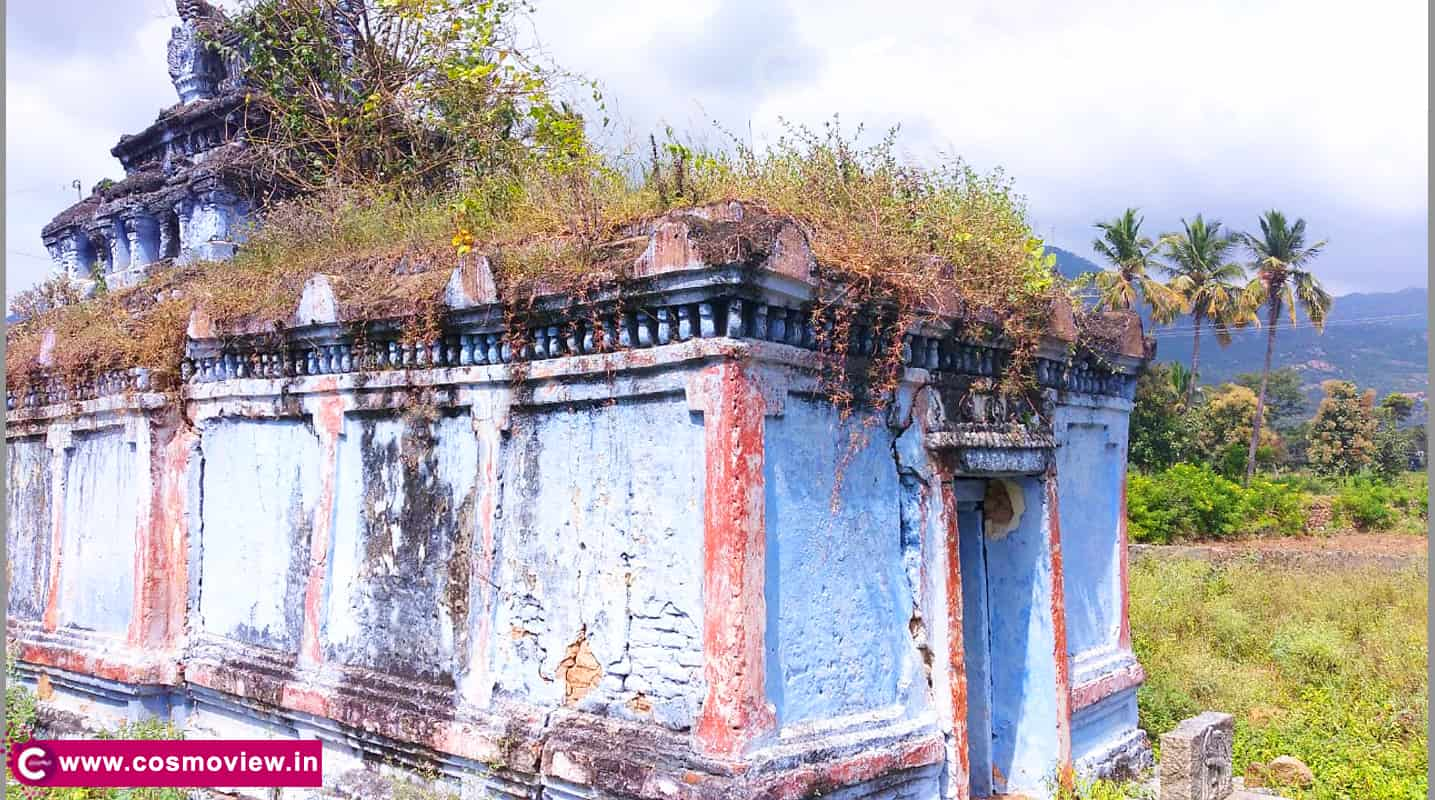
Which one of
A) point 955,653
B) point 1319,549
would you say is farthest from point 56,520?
point 1319,549

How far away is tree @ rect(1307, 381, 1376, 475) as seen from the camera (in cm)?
3569

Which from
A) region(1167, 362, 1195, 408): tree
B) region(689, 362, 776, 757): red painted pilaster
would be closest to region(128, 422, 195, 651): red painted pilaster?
region(689, 362, 776, 757): red painted pilaster

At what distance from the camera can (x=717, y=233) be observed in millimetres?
4418

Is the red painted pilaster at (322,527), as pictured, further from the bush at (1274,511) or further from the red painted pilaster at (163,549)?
the bush at (1274,511)

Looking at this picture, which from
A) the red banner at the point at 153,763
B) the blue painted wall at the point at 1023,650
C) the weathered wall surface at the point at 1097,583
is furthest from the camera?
the weathered wall surface at the point at 1097,583

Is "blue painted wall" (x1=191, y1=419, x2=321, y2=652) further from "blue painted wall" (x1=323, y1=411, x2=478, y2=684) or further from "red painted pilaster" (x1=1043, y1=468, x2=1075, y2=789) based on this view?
"red painted pilaster" (x1=1043, y1=468, x2=1075, y2=789)

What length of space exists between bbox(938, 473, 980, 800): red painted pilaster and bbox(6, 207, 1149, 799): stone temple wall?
16mm

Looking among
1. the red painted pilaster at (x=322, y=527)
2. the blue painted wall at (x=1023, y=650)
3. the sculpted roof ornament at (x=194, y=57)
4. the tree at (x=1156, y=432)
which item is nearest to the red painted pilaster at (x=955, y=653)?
the blue painted wall at (x=1023, y=650)

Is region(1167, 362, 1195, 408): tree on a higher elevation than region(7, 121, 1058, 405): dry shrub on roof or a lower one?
higher

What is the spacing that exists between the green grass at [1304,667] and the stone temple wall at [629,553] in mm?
1459

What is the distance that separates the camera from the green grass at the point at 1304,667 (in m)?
7.73

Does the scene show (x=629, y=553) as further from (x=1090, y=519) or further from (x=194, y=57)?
(x=194, y=57)

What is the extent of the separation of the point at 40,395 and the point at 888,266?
24.2ft

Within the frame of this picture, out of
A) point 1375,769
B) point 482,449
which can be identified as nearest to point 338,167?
point 482,449
